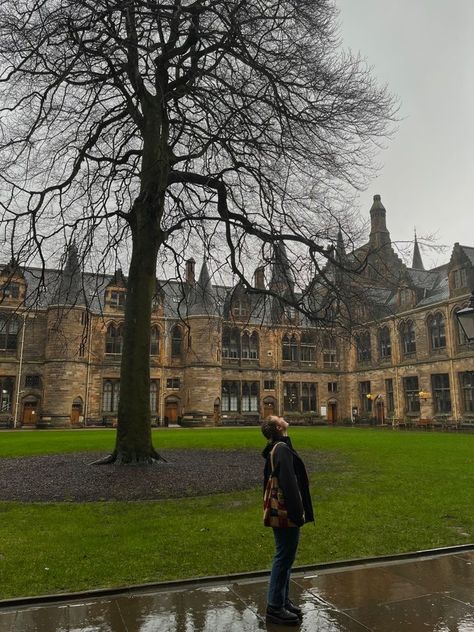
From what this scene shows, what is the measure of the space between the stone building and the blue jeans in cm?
3054

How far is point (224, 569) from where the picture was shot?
220 inches

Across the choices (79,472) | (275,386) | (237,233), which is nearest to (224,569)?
(79,472)

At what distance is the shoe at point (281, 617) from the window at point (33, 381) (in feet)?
132

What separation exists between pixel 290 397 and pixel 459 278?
63.1ft

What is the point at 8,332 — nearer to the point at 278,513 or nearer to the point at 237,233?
the point at 237,233

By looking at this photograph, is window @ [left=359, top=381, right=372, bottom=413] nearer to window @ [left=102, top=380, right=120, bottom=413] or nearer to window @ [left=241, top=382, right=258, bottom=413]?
window @ [left=241, top=382, right=258, bottom=413]

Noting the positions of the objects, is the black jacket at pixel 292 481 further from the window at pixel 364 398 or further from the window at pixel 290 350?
the window at pixel 364 398

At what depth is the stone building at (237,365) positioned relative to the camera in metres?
38.7

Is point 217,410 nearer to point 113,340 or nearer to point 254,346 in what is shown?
→ point 254,346

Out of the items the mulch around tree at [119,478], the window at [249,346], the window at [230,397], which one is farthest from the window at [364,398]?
the mulch around tree at [119,478]

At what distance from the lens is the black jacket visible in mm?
4316

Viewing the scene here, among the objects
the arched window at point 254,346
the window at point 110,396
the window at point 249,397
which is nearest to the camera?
the window at point 110,396

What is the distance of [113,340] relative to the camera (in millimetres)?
44344

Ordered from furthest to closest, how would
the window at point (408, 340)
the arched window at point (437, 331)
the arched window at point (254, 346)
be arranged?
1. the arched window at point (254, 346)
2. the window at point (408, 340)
3. the arched window at point (437, 331)
